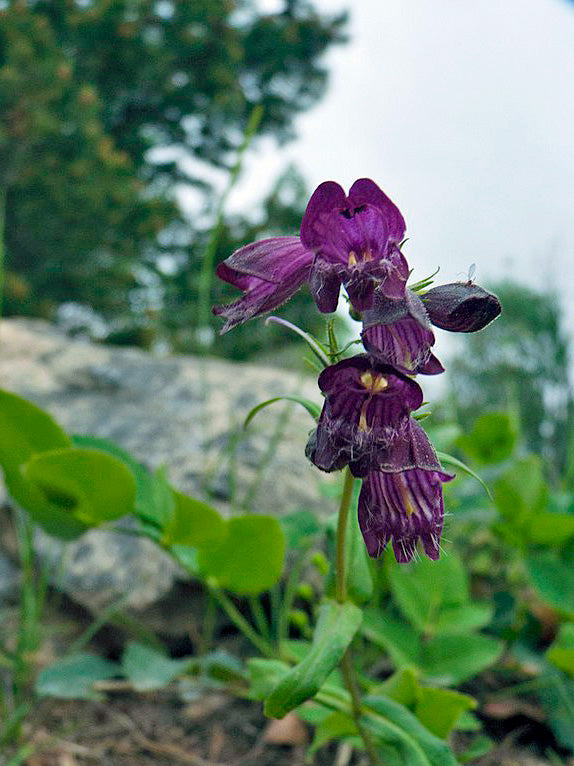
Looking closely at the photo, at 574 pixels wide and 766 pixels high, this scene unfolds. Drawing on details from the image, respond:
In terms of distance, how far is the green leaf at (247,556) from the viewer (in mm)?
1098

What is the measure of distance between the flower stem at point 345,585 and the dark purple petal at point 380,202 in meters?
0.25

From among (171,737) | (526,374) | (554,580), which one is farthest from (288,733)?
(526,374)

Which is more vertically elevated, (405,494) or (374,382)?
(374,382)

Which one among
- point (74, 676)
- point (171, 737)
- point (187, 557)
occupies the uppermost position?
point (187, 557)

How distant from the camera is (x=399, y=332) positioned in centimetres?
68

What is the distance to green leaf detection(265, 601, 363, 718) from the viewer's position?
2.42 ft

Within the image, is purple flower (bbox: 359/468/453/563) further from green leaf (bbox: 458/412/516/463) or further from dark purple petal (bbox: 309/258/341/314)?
green leaf (bbox: 458/412/516/463)

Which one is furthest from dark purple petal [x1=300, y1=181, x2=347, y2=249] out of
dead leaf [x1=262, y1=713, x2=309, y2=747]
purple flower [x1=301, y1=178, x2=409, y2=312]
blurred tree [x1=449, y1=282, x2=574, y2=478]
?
blurred tree [x1=449, y1=282, x2=574, y2=478]

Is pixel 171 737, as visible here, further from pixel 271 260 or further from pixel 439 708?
pixel 271 260

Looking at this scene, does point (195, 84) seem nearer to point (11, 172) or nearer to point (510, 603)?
point (11, 172)

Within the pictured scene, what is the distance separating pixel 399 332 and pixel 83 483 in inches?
24.2

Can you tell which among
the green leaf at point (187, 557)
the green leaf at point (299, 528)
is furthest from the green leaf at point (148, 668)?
the green leaf at point (299, 528)

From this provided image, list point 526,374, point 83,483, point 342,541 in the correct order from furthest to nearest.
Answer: point 526,374 → point 83,483 → point 342,541

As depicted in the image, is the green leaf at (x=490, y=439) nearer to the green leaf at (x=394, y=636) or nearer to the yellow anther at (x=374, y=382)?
the green leaf at (x=394, y=636)
